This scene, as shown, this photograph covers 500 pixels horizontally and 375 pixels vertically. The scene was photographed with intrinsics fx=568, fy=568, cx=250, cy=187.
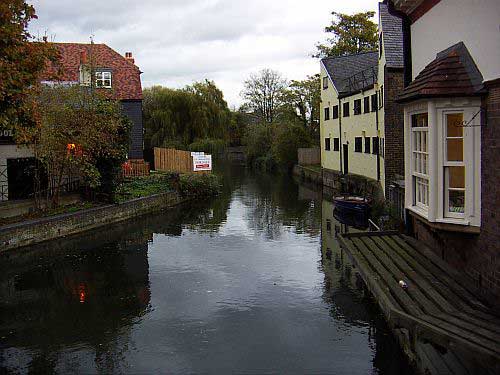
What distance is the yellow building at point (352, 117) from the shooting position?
2812cm

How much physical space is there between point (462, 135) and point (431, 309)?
263 centimetres

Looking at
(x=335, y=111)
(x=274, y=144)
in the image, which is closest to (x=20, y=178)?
(x=335, y=111)

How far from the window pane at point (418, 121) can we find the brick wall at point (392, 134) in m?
14.7

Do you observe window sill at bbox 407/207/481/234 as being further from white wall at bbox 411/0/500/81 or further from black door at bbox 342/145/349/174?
black door at bbox 342/145/349/174

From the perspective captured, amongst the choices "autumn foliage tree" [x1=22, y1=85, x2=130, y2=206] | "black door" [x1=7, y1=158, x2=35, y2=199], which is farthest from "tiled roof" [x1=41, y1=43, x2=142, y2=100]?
"black door" [x1=7, y1=158, x2=35, y2=199]

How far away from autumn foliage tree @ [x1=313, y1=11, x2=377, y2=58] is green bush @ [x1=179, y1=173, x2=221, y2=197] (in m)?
24.7

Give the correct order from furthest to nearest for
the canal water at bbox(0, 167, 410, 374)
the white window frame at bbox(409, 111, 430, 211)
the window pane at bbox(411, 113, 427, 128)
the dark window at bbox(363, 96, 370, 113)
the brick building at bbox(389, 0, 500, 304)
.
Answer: the dark window at bbox(363, 96, 370, 113)
the window pane at bbox(411, 113, 427, 128)
the white window frame at bbox(409, 111, 430, 211)
the canal water at bbox(0, 167, 410, 374)
the brick building at bbox(389, 0, 500, 304)

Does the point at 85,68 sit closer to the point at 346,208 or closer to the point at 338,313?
the point at 346,208

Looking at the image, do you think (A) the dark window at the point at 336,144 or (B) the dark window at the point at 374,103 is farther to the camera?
(A) the dark window at the point at 336,144

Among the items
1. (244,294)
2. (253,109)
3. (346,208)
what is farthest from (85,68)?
(253,109)

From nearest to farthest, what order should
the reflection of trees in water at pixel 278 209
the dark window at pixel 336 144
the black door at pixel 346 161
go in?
the reflection of trees in water at pixel 278 209, the black door at pixel 346 161, the dark window at pixel 336 144

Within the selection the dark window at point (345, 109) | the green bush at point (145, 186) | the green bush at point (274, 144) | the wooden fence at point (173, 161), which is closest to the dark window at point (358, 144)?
the dark window at point (345, 109)

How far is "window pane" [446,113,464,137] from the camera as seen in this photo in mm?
8070

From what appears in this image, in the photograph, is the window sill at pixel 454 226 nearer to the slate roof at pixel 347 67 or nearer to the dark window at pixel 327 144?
the slate roof at pixel 347 67
